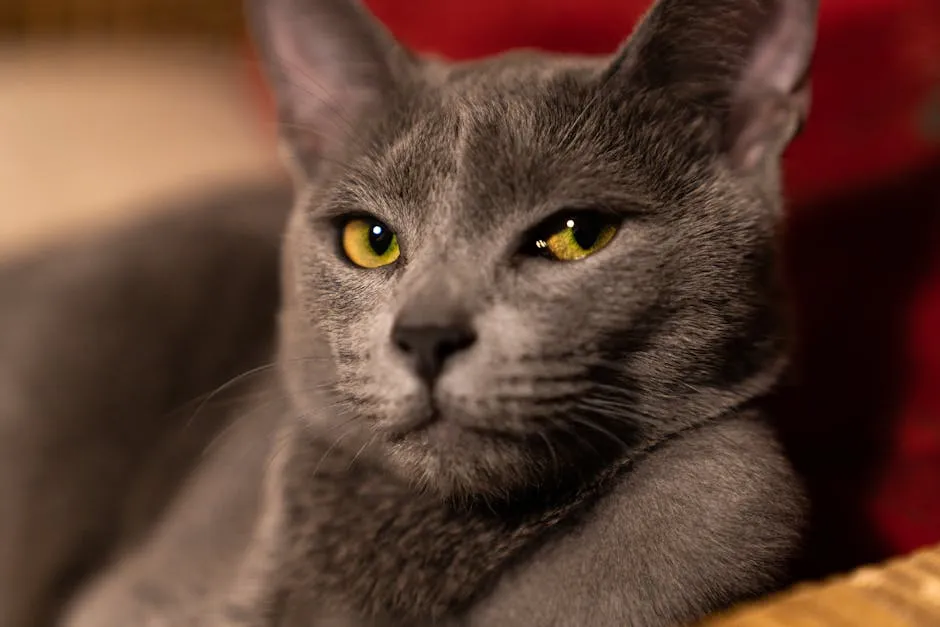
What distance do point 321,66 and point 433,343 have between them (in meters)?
0.44

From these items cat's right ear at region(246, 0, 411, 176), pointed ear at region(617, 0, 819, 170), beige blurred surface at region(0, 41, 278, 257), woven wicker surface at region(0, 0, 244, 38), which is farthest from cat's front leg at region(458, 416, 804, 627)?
woven wicker surface at region(0, 0, 244, 38)

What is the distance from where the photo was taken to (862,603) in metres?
0.63

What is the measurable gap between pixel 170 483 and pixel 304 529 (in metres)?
0.56

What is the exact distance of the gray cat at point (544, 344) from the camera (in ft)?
2.33

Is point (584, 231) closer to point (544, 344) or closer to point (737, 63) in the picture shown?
point (544, 344)

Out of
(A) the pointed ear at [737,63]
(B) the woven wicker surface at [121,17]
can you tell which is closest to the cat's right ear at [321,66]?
(A) the pointed ear at [737,63]

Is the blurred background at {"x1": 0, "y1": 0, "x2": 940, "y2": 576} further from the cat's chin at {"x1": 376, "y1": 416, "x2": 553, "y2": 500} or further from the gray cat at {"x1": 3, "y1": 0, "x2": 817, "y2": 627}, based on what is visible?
the cat's chin at {"x1": 376, "y1": 416, "x2": 553, "y2": 500}

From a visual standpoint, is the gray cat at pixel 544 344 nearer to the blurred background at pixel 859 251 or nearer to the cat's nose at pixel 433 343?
the cat's nose at pixel 433 343

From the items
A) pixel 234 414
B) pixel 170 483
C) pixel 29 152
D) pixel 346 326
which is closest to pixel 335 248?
pixel 346 326

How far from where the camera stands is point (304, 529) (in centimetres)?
83

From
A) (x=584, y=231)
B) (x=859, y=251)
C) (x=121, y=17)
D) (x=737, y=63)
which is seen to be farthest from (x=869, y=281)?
(x=121, y=17)

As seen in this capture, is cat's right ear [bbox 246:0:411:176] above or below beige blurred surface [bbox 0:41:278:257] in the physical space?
below

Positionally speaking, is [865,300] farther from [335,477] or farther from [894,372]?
[335,477]

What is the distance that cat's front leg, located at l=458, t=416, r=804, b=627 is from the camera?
0.71m
